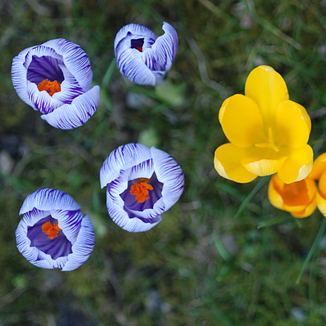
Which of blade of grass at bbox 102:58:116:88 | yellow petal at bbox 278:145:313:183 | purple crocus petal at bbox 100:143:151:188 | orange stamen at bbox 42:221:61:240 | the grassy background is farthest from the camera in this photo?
the grassy background

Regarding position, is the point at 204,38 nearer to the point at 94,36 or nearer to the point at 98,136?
the point at 94,36

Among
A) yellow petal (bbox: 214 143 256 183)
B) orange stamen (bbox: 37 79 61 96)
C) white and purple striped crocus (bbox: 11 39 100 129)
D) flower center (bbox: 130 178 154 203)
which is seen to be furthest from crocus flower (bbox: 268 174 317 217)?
orange stamen (bbox: 37 79 61 96)

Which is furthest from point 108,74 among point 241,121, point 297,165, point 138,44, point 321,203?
point 321,203

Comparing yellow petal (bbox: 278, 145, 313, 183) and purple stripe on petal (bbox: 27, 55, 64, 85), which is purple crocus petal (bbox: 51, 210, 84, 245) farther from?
yellow petal (bbox: 278, 145, 313, 183)

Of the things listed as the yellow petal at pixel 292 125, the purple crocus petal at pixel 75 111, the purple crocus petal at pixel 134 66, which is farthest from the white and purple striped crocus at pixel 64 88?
the yellow petal at pixel 292 125

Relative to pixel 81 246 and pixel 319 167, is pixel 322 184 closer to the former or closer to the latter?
pixel 319 167

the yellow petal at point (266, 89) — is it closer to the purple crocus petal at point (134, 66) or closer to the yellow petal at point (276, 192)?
the yellow petal at point (276, 192)

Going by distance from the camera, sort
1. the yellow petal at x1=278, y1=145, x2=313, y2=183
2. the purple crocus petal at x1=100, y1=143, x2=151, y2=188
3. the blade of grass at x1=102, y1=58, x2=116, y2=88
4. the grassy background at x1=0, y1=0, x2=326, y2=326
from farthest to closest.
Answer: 1. the grassy background at x1=0, y1=0, x2=326, y2=326
2. the blade of grass at x1=102, y1=58, x2=116, y2=88
3. the purple crocus petal at x1=100, y1=143, x2=151, y2=188
4. the yellow petal at x1=278, y1=145, x2=313, y2=183
